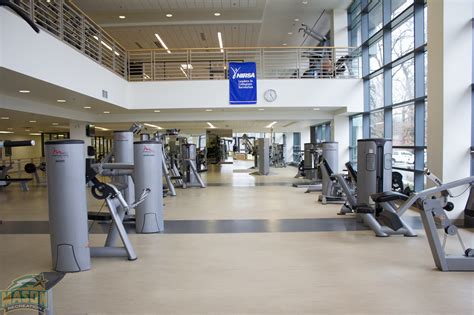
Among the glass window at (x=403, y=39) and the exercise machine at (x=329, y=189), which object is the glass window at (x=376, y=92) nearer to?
the glass window at (x=403, y=39)

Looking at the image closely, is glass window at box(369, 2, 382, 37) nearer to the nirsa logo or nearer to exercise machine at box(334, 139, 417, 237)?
the nirsa logo

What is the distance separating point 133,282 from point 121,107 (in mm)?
8089

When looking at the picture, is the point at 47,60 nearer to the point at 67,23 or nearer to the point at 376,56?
the point at 67,23

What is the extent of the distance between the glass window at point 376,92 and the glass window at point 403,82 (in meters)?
0.82

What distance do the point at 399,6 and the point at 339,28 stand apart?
422 centimetres

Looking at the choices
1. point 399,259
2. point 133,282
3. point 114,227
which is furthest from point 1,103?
point 399,259

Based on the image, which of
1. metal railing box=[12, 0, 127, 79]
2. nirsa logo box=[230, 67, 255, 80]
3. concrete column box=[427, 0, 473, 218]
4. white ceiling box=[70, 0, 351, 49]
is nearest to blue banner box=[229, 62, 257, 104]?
nirsa logo box=[230, 67, 255, 80]

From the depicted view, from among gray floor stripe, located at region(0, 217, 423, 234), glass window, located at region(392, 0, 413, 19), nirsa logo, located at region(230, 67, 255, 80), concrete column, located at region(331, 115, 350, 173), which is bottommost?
gray floor stripe, located at region(0, 217, 423, 234)

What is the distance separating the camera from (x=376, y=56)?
1044 cm

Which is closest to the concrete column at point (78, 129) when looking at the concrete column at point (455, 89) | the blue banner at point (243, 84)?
the blue banner at point (243, 84)

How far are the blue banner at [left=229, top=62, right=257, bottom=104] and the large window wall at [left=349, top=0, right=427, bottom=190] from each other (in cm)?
321

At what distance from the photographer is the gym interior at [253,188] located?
3.23 meters

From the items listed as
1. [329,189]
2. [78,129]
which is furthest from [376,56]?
[78,129]

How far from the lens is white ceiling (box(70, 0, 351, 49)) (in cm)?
1196
